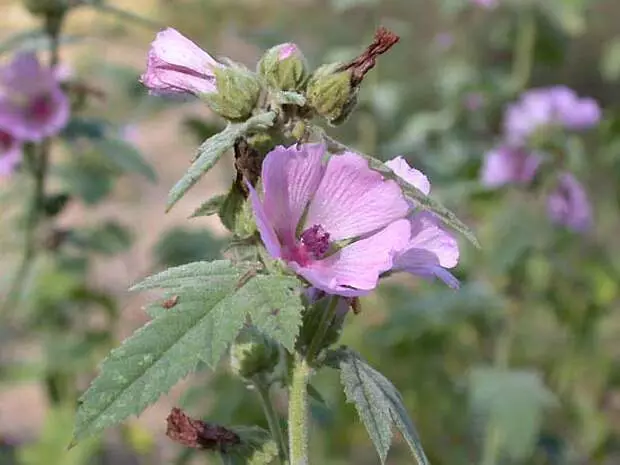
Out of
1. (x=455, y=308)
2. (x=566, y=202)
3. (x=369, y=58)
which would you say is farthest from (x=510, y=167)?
(x=369, y=58)

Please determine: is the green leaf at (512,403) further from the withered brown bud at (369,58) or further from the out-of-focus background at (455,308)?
the withered brown bud at (369,58)

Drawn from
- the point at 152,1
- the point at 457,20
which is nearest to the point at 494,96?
the point at 457,20

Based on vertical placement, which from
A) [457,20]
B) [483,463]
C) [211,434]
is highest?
[211,434]

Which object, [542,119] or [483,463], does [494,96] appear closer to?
[542,119]

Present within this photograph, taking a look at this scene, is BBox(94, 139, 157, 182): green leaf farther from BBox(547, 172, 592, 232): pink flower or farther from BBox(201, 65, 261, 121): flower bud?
BBox(201, 65, 261, 121): flower bud

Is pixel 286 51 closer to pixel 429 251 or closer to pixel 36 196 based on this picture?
pixel 429 251
